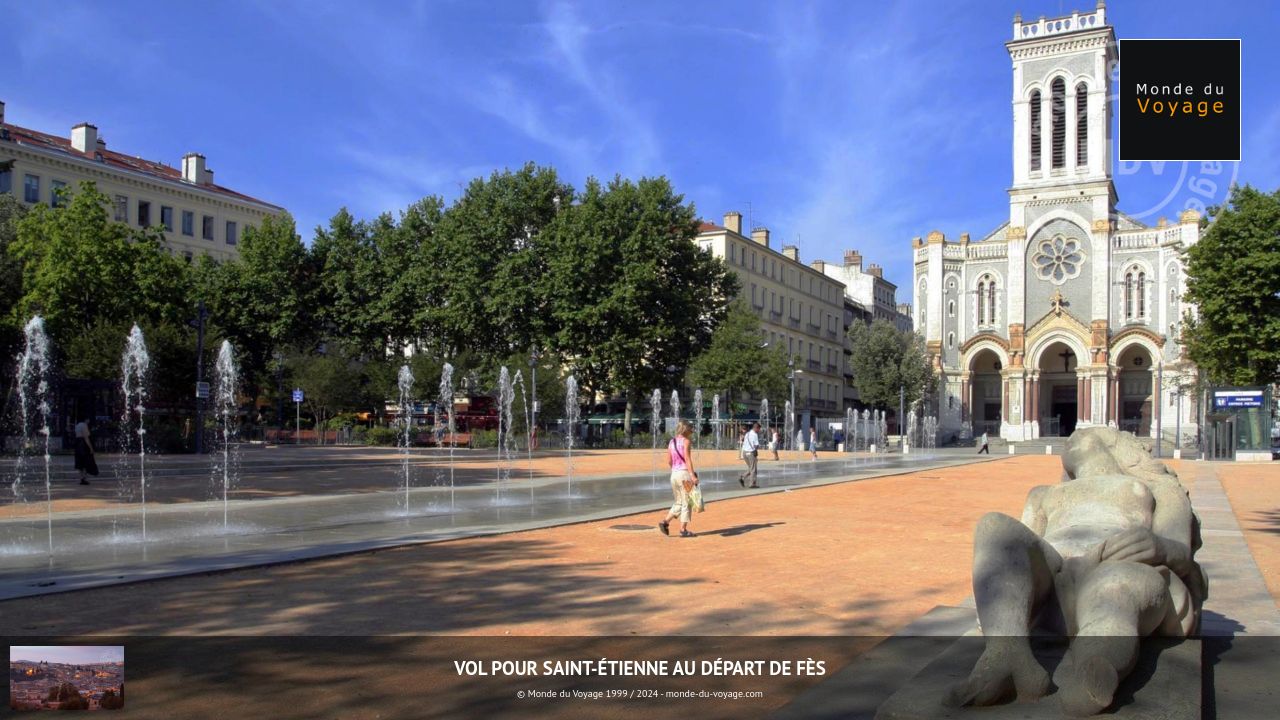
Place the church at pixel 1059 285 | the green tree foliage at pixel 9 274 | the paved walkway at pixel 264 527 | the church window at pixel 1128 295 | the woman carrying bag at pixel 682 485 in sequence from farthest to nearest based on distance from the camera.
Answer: the church window at pixel 1128 295 → the church at pixel 1059 285 → the green tree foliage at pixel 9 274 → the woman carrying bag at pixel 682 485 → the paved walkway at pixel 264 527

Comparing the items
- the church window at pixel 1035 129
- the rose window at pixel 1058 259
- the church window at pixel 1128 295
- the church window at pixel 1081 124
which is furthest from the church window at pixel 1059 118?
the church window at pixel 1128 295

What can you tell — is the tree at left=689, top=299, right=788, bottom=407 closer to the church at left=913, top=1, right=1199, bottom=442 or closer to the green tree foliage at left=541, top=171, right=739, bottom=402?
the green tree foliage at left=541, top=171, right=739, bottom=402

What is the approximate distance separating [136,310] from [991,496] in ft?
132

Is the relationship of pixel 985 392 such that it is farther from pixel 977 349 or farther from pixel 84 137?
pixel 84 137

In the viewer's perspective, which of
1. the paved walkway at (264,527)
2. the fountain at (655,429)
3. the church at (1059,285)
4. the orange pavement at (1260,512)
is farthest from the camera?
the church at (1059,285)

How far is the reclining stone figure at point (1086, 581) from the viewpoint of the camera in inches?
163

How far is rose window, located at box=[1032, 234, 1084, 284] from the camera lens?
72688 millimetres

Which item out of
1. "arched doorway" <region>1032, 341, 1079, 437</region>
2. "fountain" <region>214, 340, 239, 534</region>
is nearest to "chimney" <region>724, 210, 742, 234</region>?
"arched doorway" <region>1032, 341, 1079, 437</region>

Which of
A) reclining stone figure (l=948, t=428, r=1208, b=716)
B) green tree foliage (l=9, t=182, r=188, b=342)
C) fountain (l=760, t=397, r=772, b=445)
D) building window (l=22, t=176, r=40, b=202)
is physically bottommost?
fountain (l=760, t=397, r=772, b=445)

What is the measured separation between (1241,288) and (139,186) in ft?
205

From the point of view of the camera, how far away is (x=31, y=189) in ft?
186

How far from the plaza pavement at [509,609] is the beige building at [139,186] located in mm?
50628

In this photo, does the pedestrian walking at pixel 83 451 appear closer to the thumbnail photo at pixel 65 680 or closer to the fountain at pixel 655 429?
the fountain at pixel 655 429

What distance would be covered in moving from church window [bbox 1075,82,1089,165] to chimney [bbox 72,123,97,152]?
225 ft
